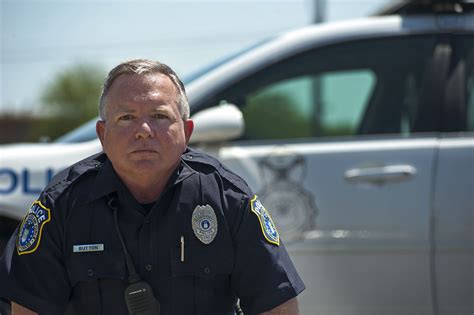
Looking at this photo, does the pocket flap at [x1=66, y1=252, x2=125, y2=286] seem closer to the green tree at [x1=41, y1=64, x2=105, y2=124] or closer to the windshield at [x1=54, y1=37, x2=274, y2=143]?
the windshield at [x1=54, y1=37, x2=274, y2=143]

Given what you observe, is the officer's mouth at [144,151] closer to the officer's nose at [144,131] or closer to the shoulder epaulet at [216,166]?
the officer's nose at [144,131]

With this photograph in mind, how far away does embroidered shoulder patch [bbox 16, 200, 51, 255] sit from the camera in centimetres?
219

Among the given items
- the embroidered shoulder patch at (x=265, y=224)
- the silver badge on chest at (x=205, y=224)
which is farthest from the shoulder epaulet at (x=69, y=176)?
the embroidered shoulder patch at (x=265, y=224)

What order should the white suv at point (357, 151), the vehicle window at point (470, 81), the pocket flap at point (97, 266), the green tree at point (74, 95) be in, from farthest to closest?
the green tree at point (74, 95) < the vehicle window at point (470, 81) < the white suv at point (357, 151) < the pocket flap at point (97, 266)

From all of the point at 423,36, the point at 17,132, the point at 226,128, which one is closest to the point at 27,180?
the point at 226,128

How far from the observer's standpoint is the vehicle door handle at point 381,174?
3.51 m

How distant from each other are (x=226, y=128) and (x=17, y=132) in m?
26.8

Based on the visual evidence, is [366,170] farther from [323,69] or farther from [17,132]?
[17,132]

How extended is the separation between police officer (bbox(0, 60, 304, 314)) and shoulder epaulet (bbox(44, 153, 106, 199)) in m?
0.01

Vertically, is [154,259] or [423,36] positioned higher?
[423,36]

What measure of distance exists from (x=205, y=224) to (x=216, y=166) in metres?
0.21

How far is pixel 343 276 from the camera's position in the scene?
11.4 ft

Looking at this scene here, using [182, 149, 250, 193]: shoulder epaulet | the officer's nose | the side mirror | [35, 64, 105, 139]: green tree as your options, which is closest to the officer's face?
the officer's nose

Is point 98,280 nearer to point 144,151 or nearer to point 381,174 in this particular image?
point 144,151
